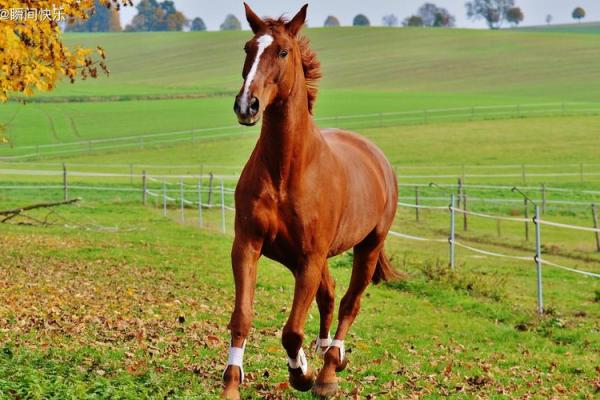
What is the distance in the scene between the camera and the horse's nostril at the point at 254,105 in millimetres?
6348

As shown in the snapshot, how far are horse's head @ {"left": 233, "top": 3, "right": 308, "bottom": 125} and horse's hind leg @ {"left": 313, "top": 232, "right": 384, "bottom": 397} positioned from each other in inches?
102

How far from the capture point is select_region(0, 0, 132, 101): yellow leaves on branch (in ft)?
44.5

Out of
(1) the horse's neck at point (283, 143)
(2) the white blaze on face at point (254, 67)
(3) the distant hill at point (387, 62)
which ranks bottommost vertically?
(1) the horse's neck at point (283, 143)

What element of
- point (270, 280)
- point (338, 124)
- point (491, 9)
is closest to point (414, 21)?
point (491, 9)

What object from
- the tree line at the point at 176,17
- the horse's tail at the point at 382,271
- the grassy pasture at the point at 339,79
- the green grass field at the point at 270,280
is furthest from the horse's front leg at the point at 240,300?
the tree line at the point at 176,17

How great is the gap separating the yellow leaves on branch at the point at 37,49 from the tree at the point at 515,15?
161m

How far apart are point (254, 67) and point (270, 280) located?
10331 millimetres

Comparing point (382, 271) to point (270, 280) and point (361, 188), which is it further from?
point (270, 280)

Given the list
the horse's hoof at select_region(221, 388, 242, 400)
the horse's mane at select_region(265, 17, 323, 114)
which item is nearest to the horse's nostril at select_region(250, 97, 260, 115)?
the horse's mane at select_region(265, 17, 323, 114)

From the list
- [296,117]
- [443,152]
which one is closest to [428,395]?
[296,117]

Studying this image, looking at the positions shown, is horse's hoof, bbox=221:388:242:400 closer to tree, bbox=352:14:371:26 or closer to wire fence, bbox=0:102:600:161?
wire fence, bbox=0:102:600:161

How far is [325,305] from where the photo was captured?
8953 millimetres

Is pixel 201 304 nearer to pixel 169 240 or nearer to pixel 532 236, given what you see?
pixel 169 240

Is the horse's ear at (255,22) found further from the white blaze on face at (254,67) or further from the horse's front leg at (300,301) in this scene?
the horse's front leg at (300,301)
